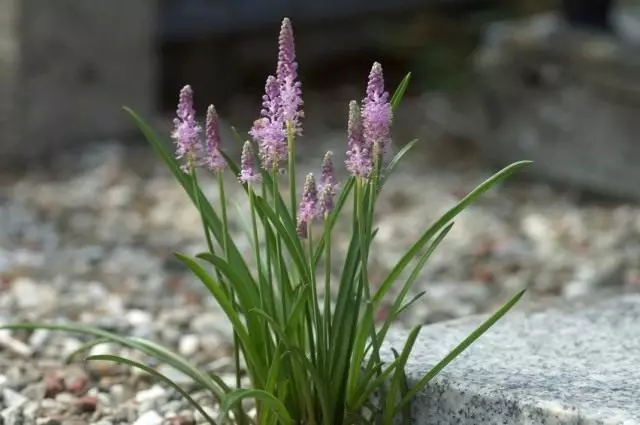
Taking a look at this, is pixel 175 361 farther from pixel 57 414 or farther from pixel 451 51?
pixel 451 51

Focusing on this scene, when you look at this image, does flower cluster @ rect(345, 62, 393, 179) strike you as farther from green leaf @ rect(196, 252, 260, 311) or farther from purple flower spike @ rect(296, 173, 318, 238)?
green leaf @ rect(196, 252, 260, 311)

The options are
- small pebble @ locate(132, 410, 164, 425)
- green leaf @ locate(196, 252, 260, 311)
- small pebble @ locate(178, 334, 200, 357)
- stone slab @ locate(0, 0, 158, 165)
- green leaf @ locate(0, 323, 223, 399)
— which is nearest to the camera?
green leaf @ locate(196, 252, 260, 311)

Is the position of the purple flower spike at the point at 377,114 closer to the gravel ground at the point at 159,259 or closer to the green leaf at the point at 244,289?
the green leaf at the point at 244,289

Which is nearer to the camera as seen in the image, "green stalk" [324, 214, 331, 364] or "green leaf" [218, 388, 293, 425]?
"green leaf" [218, 388, 293, 425]

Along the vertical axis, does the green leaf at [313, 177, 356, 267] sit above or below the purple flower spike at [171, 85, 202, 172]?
below

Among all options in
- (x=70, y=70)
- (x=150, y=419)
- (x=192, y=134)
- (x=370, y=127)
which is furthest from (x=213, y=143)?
(x=70, y=70)

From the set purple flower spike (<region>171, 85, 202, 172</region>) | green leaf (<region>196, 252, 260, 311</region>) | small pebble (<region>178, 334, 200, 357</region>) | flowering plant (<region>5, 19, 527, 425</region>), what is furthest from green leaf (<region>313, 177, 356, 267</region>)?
small pebble (<region>178, 334, 200, 357</region>)

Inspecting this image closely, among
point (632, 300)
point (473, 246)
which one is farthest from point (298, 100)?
point (473, 246)
